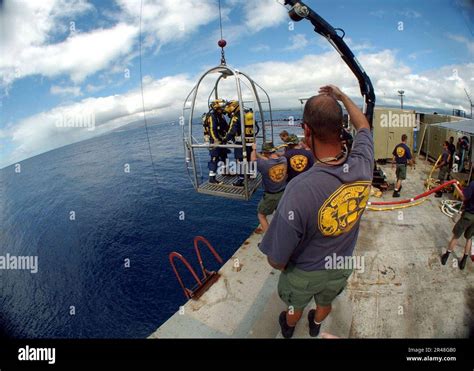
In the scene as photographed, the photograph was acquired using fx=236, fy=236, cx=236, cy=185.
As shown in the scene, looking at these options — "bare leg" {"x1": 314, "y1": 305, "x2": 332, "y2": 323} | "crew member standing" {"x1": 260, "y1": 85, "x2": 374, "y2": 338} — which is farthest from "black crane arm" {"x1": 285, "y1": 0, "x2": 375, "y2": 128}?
"bare leg" {"x1": 314, "y1": 305, "x2": 332, "y2": 323}

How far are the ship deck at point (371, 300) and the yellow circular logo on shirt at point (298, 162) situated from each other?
2564 mm

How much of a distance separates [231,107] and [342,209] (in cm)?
568

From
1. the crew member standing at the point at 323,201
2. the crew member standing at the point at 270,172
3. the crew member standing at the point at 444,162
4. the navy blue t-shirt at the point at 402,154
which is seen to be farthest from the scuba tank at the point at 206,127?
the crew member standing at the point at 444,162

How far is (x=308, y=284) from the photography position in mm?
2557

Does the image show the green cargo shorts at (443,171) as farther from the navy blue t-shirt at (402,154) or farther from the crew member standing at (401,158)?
the navy blue t-shirt at (402,154)

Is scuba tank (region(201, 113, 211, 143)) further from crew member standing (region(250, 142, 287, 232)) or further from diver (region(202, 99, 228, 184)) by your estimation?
crew member standing (region(250, 142, 287, 232))

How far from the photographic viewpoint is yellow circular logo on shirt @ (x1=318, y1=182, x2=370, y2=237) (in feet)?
6.25

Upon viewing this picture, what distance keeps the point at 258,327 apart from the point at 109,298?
40.4 feet

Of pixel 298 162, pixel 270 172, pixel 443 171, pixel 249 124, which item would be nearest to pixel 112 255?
pixel 249 124

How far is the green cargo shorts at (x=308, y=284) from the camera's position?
8.25 ft

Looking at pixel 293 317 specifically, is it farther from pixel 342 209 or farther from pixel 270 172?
pixel 270 172

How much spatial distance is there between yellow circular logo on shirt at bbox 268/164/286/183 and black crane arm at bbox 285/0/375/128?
350 centimetres
